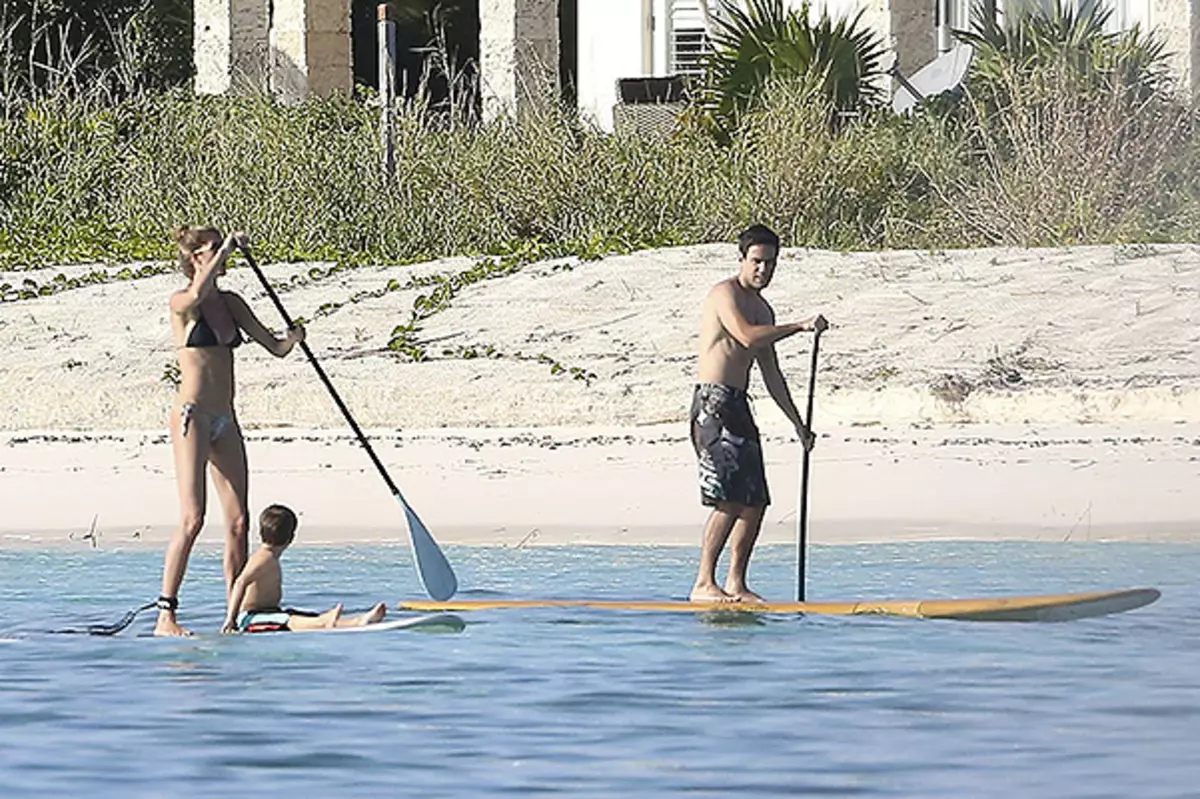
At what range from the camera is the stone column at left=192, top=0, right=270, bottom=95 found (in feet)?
92.7

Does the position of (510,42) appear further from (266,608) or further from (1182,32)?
(266,608)

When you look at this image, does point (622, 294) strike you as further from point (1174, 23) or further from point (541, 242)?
point (1174, 23)

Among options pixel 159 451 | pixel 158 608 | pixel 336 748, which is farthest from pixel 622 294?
pixel 336 748

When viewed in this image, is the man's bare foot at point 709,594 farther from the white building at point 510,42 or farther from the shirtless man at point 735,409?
the white building at point 510,42

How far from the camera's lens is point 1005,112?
794 inches

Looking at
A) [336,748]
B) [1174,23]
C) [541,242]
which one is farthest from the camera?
[1174,23]

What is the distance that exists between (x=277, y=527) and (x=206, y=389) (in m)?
0.56

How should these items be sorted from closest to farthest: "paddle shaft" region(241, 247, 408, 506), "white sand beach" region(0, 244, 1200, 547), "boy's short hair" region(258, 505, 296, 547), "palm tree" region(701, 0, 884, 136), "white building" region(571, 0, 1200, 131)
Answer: "boy's short hair" region(258, 505, 296, 547) → "paddle shaft" region(241, 247, 408, 506) → "white sand beach" region(0, 244, 1200, 547) → "palm tree" region(701, 0, 884, 136) → "white building" region(571, 0, 1200, 131)

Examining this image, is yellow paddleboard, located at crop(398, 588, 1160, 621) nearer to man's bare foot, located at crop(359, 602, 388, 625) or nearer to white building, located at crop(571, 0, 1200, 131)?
man's bare foot, located at crop(359, 602, 388, 625)

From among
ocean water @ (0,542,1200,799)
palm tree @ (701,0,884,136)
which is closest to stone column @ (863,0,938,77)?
palm tree @ (701,0,884,136)

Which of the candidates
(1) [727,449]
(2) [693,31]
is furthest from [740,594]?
(2) [693,31]

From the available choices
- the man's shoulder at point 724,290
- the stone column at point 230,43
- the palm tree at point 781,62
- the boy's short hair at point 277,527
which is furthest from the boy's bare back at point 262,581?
the stone column at point 230,43

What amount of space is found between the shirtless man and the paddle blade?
101 cm

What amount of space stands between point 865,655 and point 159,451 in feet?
18.0
